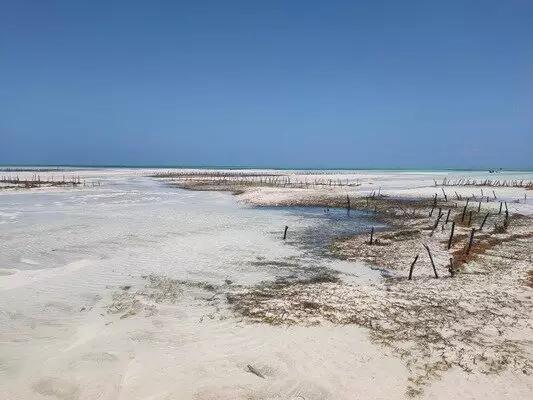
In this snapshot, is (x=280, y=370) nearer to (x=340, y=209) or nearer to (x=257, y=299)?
(x=257, y=299)

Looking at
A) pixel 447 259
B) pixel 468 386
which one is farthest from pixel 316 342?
pixel 447 259

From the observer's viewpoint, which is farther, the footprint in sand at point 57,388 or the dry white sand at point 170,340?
the dry white sand at point 170,340

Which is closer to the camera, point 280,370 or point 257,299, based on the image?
point 280,370

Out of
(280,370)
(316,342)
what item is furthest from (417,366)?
(280,370)

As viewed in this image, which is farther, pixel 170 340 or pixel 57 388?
pixel 170 340

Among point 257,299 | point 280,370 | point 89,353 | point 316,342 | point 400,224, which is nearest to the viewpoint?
point 280,370

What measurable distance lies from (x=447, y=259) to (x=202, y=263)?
8801 mm

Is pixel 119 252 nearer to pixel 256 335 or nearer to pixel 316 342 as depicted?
pixel 256 335

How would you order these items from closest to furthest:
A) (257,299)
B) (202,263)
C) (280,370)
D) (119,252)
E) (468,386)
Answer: (468,386)
(280,370)
(257,299)
(202,263)
(119,252)

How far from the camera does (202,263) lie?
13.9 metres

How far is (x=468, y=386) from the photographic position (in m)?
6.02

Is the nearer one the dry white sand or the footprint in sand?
the footprint in sand

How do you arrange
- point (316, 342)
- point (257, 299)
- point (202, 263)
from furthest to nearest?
point (202, 263) < point (257, 299) < point (316, 342)

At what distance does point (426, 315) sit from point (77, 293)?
29.0 feet
